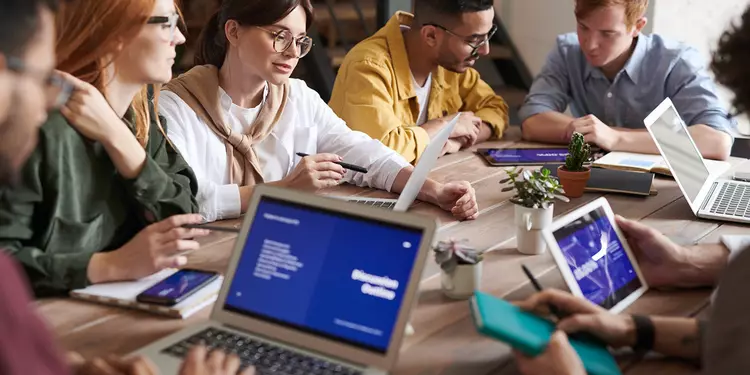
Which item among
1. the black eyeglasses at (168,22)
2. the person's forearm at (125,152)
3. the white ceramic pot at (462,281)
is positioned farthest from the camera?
the black eyeglasses at (168,22)

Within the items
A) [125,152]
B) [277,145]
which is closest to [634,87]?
[277,145]

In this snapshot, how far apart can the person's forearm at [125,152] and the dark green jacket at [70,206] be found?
0.02m

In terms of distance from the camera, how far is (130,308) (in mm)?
1598

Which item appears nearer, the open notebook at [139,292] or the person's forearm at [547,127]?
the open notebook at [139,292]

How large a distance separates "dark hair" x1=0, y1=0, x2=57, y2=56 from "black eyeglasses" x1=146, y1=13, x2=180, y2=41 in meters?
0.93

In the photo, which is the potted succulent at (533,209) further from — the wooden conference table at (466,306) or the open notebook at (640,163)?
the open notebook at (640,163)

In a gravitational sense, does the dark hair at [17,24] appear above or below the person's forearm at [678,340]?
above

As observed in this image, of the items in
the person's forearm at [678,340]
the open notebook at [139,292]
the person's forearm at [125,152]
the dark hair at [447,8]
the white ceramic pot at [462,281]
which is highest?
the dark hair at [447,8]

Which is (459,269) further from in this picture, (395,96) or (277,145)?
(395,96)

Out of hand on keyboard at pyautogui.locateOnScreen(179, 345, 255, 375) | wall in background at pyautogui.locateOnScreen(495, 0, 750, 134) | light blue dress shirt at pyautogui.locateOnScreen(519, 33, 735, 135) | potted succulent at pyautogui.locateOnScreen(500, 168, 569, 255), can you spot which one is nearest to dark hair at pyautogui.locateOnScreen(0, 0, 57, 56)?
Answer: hand on keyboard at pyautogui.locateOnScreen(179, 345, 255, 375)

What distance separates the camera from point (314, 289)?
4.63 feet

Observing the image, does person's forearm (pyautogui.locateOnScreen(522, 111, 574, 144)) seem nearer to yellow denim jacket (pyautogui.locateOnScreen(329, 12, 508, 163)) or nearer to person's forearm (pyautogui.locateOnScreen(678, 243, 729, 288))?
yellow denim jacket (pyautogui.locateOnScreen(329, 12, 508, 163))

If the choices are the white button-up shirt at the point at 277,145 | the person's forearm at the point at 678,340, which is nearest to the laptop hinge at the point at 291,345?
the person's forearm at the point at 678,340

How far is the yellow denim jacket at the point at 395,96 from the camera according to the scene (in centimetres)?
284
